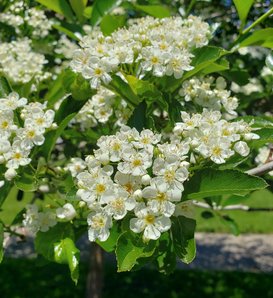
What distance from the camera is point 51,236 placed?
5.32 ft

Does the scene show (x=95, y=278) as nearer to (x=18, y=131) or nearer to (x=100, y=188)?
(x=18, y=131)

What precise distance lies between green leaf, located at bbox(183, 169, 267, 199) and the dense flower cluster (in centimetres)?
153

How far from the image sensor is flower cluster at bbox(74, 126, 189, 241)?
1179 millimetres

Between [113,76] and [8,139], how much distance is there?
341 millimetres

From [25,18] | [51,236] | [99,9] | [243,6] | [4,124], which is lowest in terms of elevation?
[51,236]

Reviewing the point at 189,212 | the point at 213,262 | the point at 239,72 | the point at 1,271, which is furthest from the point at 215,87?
the point at 213,262

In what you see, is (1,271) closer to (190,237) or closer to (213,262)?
(213,262)

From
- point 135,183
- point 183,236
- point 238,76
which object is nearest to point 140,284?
point 238,76

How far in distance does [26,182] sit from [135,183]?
40 centimetres

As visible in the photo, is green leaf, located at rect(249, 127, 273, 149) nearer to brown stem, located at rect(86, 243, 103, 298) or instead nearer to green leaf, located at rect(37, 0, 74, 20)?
green leaf, located at rect(37, 0, 74, 20)

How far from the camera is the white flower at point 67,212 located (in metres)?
1.59

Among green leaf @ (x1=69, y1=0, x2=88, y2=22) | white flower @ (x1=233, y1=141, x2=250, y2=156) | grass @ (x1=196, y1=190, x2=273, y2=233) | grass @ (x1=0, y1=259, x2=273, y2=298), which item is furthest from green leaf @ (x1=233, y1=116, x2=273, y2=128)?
grass @ (x1=196, y1=190, x2=273, y2=233)

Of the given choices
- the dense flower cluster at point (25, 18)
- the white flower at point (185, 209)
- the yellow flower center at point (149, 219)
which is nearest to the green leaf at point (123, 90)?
the white flower at point (185, 209)

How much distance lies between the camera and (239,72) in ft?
6.50
